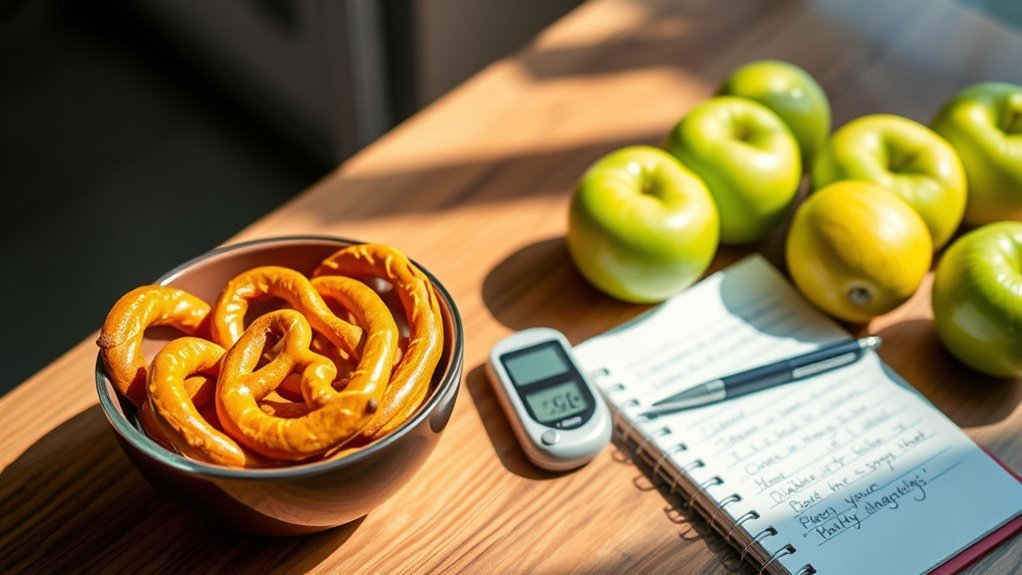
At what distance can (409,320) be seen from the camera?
70 cm

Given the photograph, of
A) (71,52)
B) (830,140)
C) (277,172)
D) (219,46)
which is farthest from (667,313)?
(71,52)

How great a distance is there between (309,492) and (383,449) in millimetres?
53

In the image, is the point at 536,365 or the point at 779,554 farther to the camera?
the point at 536,365

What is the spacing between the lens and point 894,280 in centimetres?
83

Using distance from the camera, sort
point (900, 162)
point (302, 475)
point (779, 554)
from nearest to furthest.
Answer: point (302, 475) → point (779, 554) → point (900, 162)

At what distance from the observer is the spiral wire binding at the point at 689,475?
71 centimetres

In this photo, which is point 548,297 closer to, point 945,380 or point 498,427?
point 498,427

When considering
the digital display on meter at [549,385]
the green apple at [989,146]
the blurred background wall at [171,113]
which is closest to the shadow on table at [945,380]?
the green apple at [989,146]

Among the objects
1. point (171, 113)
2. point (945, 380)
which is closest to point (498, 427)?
point (945, 380)

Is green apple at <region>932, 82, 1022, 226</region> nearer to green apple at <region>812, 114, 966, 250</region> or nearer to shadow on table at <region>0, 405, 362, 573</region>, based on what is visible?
green apple at <region>812, 114, 966, 250</region>

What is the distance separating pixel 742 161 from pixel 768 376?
0.65ft

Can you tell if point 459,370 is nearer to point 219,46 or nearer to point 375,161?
point 375,161

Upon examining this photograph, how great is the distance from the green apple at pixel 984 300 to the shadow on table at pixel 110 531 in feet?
1.66

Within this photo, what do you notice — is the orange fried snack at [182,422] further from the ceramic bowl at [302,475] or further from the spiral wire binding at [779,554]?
the spiral wire binding at [779,554]
